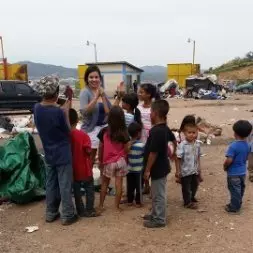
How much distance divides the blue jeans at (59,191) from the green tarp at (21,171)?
666mm

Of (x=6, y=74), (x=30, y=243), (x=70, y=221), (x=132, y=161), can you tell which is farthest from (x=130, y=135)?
(x=6, y=74)

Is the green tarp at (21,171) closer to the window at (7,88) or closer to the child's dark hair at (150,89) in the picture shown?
the child's dark hair at (150,89)

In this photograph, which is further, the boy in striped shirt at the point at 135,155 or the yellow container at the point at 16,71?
the yellow container at the point at 16,71

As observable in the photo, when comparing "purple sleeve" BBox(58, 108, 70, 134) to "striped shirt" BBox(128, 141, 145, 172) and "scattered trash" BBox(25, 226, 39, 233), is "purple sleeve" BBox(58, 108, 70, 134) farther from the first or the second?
"scattered trash" BBox(25, 226, 39, 233)

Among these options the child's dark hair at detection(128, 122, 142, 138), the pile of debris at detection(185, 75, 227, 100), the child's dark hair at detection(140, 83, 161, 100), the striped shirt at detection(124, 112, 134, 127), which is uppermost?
the child's dark hair at detection(140, 83, 161, 100)

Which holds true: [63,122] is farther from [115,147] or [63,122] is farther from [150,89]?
[150,89]

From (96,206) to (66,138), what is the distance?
113cm

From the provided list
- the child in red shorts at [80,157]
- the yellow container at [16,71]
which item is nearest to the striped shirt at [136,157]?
the child in red shorts at [80,157]

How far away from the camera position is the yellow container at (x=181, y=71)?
40938 millimetres

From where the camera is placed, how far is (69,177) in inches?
174

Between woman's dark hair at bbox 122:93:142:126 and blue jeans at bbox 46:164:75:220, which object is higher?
woman's dark hair at bbox 122:93:142:126

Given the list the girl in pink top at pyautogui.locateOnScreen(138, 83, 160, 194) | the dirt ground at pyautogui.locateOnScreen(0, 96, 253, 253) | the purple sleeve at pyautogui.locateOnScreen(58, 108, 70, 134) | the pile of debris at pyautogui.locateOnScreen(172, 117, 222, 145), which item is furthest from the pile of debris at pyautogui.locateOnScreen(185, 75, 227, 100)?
the purple sleeve at pyautogui.locateOnScreen(58, 108, 70, 134)

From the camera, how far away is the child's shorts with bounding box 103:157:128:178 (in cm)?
→ 458

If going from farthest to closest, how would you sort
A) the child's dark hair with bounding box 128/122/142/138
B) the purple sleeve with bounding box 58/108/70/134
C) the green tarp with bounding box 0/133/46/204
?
1. the green tarp with bounding box 0/133/46/204
2. the child's dark hair with bounding box 128/122/142/138
3. the purple sleeve with bounding box 58/108/70/134
